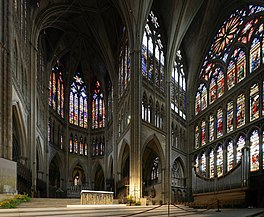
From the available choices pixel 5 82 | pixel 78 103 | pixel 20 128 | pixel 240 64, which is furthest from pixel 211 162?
pixel 5 82

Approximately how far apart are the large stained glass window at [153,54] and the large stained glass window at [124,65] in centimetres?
188

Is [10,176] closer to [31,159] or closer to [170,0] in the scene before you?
[31,159]

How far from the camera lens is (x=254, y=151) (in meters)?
24.6

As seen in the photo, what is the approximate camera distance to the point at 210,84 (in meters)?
34.0

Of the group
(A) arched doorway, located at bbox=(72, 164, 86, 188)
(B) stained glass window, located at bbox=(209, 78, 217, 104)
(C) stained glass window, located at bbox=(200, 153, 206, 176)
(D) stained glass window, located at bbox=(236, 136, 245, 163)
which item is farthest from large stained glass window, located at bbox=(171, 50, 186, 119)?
(A) arched doorway, located at bbox=(72, 164, 86, 188)

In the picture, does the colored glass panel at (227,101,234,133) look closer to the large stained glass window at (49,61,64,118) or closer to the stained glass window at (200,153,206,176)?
the stained glass window at (200,153,206,176)

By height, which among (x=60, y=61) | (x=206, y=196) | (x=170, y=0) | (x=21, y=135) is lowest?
(x=206, y=196)

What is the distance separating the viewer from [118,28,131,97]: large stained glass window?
30545 mm

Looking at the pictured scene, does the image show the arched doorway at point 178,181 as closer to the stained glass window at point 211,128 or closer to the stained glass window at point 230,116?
the stained glass window at point 211,128

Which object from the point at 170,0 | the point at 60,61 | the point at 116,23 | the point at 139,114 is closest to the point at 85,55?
the point at 60,61

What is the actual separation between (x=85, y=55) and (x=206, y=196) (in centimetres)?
2712

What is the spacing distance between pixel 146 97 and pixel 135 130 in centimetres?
447

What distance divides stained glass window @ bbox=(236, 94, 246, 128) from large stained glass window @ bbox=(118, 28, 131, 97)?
10.9m

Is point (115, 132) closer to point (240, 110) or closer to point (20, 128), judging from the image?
point (20, 128)
